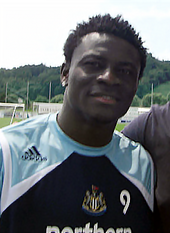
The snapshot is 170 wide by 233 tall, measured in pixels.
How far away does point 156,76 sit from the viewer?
5956 centimetres

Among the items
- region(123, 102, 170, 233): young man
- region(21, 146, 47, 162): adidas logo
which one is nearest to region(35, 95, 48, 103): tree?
region(123, 102, 170, 233): young man

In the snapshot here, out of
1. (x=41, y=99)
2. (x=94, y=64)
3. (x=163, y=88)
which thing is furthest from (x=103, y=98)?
(x=163, y=88)

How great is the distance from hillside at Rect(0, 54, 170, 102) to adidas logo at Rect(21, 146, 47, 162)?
53.3 m

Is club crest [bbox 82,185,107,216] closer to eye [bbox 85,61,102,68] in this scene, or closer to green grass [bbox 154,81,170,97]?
eye [bbox 85,61,102,68]

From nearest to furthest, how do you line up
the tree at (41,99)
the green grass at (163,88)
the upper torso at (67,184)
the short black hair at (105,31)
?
the upper torso at (67,184)
the short black hair at (105,31)
the tree at (41,99)
the green grass at (163,88)

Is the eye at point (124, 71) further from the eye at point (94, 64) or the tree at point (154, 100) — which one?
the tree at point (154, 100)

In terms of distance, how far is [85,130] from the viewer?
1421 mm

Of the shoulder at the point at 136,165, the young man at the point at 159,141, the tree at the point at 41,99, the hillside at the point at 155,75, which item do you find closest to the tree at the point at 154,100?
the hillside at the point at 155,75

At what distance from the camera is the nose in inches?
50.5

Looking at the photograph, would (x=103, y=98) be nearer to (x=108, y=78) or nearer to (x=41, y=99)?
(x=108, y=78)

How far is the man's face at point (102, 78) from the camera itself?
130cm

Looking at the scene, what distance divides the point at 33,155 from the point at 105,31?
0.73 meters

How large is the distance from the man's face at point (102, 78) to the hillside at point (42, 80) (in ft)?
175

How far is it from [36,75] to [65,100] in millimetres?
65484
